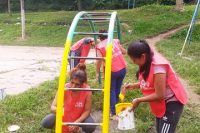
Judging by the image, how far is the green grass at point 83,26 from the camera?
16.2 metres

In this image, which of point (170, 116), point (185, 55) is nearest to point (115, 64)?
point (170, 116)

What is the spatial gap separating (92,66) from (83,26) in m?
8.73

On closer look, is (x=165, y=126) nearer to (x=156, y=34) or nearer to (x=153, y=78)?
(x=153, y=78)

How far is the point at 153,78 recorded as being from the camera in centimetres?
330

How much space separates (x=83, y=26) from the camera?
17.9 m

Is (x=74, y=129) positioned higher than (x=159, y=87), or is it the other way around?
(x=159, y=87)

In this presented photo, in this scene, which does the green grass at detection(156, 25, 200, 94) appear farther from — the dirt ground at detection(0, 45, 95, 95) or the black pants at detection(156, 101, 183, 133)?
the black pants at detection(156, 101, 183, 133)

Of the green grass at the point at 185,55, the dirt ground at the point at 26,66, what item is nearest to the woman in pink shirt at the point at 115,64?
the green grass at the point at 185,55

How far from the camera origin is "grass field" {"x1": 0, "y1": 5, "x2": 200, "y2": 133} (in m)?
5.39

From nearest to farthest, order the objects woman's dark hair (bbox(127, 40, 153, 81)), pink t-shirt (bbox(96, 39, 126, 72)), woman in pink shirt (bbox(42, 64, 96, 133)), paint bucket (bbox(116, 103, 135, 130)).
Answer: woman's dark hair (bbox(127, 40, 153, 81))
paint bucket (bbox(116, 103, 135, 130))
woman in pink shirt (bbox(42, 64, 96, 133))
pink t-shirt (bbox(96, 39, 126, 72))

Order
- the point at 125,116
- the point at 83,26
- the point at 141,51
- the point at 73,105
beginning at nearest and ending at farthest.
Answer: the point at 141,51 < the point at 125,116 < the point at 73,105 < the point at 83,26

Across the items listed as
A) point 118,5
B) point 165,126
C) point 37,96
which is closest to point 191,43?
point 37,96

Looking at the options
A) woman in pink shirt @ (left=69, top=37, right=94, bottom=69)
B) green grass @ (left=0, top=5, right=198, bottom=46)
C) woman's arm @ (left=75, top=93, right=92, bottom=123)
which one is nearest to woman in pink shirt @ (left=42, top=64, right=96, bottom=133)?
woman's arm @ (left=75, top=93, right=92, bottom=123)

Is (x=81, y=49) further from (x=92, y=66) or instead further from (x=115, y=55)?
(x=92, y=66)
